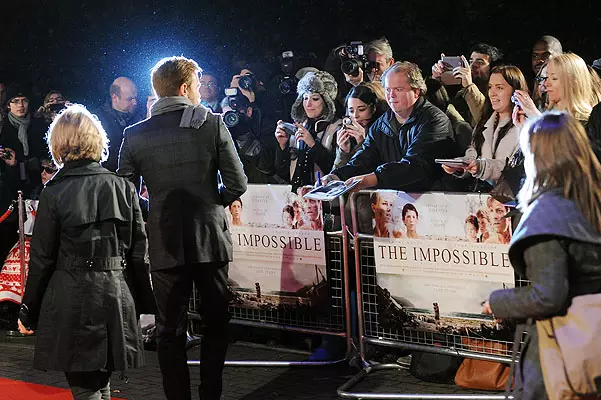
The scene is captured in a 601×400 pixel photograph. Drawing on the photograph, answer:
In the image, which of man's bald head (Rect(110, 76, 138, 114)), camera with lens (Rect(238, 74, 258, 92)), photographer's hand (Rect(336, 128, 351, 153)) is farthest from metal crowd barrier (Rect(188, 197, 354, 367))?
man's bald head (Rect(110, 76, 138, 114))

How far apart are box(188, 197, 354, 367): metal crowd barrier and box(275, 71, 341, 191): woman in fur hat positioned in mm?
654

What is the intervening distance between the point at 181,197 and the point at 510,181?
1982 mm

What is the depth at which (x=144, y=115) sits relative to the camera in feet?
27.1

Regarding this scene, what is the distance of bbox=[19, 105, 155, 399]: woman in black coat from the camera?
4684mm

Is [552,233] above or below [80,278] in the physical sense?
above

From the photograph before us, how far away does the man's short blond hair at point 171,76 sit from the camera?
5246 millimetres

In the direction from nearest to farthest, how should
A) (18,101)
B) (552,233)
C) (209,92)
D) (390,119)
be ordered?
(552,233) → (390,119) → (209,92) → (18,101)

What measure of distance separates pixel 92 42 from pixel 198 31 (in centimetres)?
134

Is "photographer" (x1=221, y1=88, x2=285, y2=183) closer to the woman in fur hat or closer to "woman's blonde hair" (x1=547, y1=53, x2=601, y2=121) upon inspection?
the woman in fur hat

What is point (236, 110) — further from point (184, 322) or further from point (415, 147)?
point (184, 322)

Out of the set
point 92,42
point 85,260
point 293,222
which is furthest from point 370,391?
point 92,42

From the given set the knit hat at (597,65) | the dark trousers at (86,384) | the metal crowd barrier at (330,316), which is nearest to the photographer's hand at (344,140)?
the metal crowd barrier at (330,316)

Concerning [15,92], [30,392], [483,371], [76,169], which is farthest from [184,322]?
[15,92]

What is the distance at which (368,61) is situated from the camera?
689 cm
